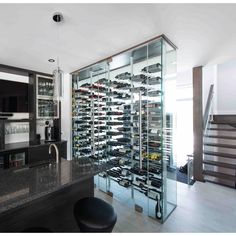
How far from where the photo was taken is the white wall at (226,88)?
4043mm

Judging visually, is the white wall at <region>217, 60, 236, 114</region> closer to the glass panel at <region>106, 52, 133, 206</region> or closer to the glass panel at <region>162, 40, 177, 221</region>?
the glass panel at <region>162, 40, 177, 221</region>

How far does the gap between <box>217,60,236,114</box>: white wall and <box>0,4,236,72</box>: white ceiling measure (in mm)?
1443

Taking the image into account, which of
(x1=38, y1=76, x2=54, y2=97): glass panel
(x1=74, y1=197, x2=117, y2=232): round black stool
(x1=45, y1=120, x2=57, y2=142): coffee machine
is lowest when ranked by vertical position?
(x1=74, y1=197, x2=117, y2=232): round black stool

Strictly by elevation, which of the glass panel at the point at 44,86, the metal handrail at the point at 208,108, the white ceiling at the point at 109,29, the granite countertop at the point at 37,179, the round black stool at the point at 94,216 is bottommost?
the round black stool at the point at 94,216

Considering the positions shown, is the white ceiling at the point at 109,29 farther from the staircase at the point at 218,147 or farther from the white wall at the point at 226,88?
the staircase at the point at 218,147

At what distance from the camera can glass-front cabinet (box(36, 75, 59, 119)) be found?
3848 mm

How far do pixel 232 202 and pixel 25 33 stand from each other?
158 inches

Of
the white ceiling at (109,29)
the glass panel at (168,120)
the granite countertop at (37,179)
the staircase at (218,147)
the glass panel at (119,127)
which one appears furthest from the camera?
the staircase at (218,147)

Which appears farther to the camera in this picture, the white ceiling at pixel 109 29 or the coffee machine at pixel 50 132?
the coffee machine at pixel 50 132

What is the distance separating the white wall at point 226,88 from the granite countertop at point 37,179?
12.3ft

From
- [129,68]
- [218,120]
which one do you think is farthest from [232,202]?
[129,68]

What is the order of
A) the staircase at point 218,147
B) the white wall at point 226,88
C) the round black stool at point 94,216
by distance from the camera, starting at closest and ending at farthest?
1. the round black stool at point 94,216
2. the staircase at point 218,147
3. the white wall at point 226,88

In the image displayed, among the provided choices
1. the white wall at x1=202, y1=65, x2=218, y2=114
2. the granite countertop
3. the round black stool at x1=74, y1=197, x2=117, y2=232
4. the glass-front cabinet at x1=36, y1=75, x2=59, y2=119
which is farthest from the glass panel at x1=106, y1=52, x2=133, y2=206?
the white wall at x1=202, y1=65, x2=218, y2=114

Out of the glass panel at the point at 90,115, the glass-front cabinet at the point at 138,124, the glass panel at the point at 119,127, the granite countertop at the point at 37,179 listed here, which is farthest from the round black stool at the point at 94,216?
the glass panel at the point at 90,115
